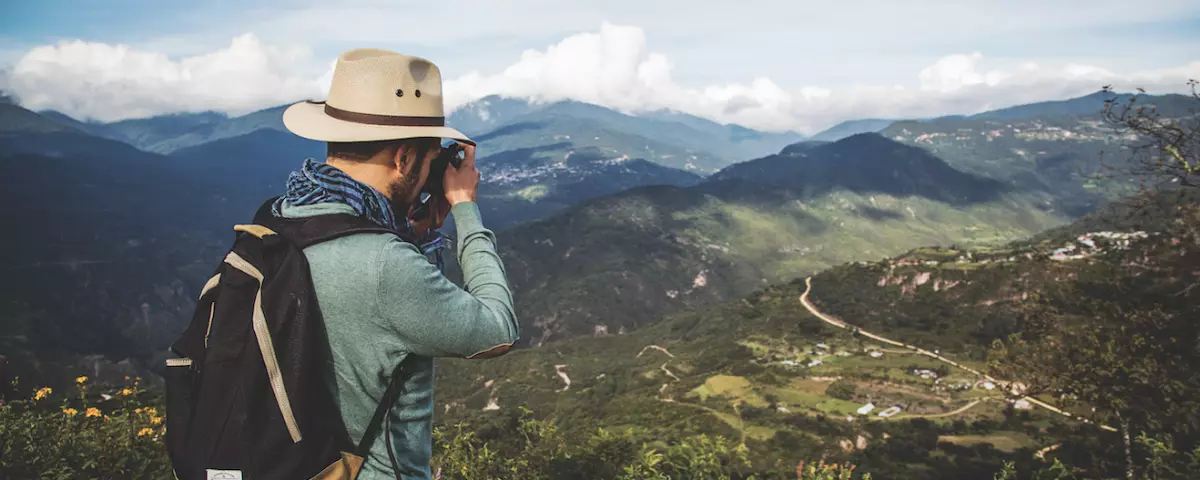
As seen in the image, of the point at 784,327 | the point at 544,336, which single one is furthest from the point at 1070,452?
the point at 544,336

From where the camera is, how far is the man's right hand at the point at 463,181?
3.07m

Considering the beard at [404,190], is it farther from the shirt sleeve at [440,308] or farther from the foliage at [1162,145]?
the foliage at [1162,145]

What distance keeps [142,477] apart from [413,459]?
396 cm

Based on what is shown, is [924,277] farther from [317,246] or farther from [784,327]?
[317,246]

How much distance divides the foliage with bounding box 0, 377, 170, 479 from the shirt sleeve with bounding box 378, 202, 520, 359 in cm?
430

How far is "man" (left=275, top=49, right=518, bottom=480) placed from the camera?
8.04 ft

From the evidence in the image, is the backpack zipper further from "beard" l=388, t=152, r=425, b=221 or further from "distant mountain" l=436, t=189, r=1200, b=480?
"distant mountain" l=436, t=189, r=1200, b=480

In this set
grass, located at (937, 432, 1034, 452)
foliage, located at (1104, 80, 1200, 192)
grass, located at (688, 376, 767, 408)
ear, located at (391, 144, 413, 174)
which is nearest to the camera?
ear, located at (391, 144, 413, 174)

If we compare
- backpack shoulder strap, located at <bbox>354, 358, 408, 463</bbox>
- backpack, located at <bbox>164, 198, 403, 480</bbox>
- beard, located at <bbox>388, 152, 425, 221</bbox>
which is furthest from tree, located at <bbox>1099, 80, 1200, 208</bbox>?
backpack, located at <bbox>164, 198, 403, 480</bbox>

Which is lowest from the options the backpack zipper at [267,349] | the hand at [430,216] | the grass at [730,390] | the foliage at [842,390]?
the grass at [730,390]

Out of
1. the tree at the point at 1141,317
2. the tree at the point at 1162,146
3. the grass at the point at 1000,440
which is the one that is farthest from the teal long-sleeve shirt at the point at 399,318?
the grass at the point at 1000,440

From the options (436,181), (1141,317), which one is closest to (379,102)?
(436,181)

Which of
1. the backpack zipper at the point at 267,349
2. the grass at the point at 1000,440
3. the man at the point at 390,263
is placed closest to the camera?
the backpack zipper at the point at 267,349

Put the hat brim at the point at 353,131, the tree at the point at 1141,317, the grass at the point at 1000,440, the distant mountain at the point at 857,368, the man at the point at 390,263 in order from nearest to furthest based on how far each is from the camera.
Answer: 1. the man at the point at 390,263
2. the hat brim at the point at 353,131
3. the tree at the point at 1141,317
4. the distant mountain at the point at 857,368
5. the grass at the point at 1000,440
